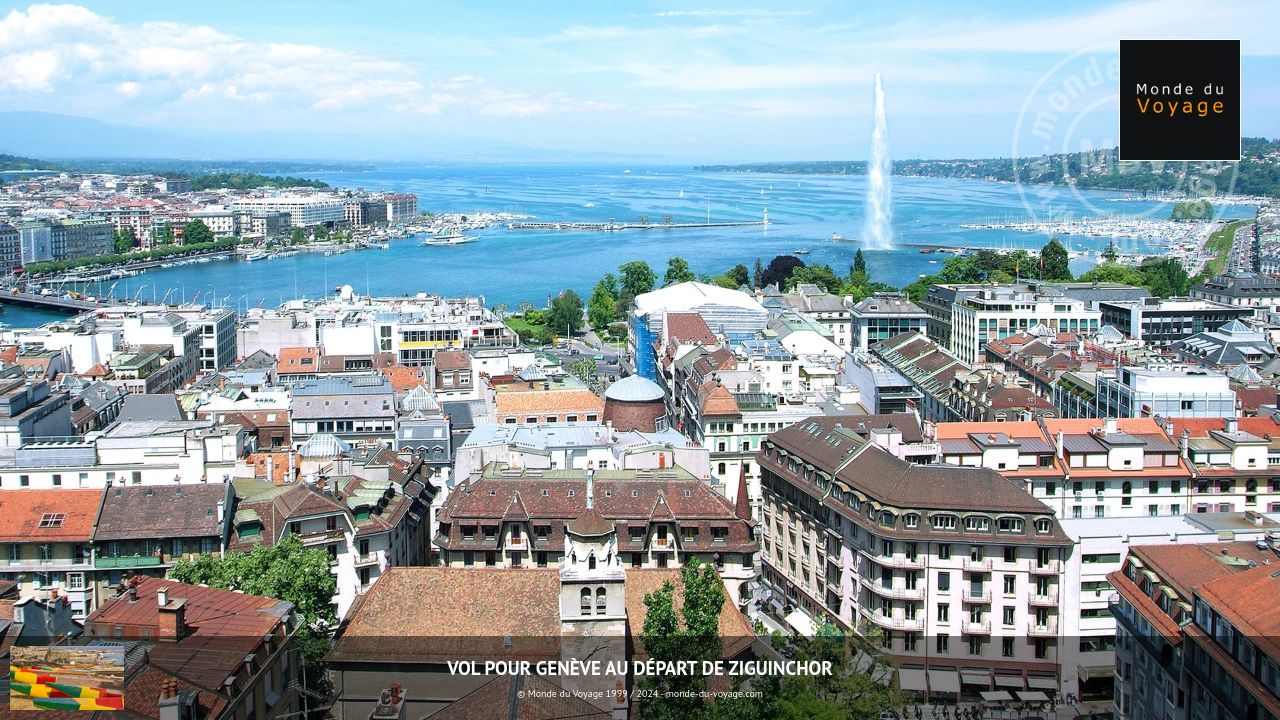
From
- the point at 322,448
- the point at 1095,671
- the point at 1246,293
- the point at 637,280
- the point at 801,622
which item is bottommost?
the point at 1095,671

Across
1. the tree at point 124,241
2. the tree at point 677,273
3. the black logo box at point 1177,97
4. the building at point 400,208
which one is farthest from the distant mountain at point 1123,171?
the tree at point 124,241

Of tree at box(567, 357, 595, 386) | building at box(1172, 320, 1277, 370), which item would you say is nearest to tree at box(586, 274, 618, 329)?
tree at box(567, 357, 595, 386)

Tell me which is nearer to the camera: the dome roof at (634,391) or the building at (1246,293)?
the dome roof at (634,391)

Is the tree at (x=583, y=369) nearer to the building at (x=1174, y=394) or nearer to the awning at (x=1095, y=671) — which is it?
the building at (x=1174, y=394)

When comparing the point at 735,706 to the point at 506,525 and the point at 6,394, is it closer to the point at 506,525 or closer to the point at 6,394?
the point at 506,525

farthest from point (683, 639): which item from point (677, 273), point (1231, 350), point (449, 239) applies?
point (449, 239)

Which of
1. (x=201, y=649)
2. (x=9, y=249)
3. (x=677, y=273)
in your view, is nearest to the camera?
(x=201, y=649)

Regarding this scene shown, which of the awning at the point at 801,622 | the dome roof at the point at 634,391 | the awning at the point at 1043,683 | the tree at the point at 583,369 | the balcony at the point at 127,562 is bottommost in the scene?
the awning at the point at 1043,683

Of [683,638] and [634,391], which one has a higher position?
[634,391]

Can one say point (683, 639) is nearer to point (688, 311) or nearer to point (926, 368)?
point (926, 368)
